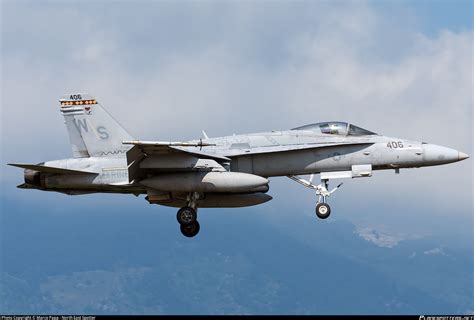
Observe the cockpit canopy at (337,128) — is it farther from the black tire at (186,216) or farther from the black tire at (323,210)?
the black tire at (186,216)

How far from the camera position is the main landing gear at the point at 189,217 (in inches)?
1284

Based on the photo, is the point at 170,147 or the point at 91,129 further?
the point at 91,129

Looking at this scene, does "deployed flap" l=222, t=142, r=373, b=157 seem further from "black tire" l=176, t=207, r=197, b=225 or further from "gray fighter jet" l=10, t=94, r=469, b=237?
"black tire" l=176, t=207, r=197, b=225

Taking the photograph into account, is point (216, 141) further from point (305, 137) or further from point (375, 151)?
point (375, 151)

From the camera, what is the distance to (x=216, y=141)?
108ft

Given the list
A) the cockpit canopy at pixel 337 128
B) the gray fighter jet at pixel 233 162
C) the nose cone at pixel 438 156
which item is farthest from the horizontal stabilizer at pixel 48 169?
the nose cone at pixel 438 156

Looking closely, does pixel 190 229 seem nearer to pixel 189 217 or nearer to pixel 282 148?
pixel 189 217

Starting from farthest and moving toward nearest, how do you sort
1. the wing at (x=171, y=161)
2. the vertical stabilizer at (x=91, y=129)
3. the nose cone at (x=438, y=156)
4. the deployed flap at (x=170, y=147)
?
the vertical stabilizer at (x=91, y=129) → the nose cone at (x=438, y=156) → the wing at (x=171, y=161) → the deployed flap at (x=170, y=147)

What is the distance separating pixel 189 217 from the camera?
107 feet

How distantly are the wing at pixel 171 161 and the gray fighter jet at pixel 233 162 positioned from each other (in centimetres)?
3

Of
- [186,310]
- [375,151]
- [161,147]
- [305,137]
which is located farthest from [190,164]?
[186,310]

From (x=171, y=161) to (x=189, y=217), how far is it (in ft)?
6.65

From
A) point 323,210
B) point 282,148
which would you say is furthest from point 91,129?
point 323,210

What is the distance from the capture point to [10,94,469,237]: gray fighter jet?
31938 mm
